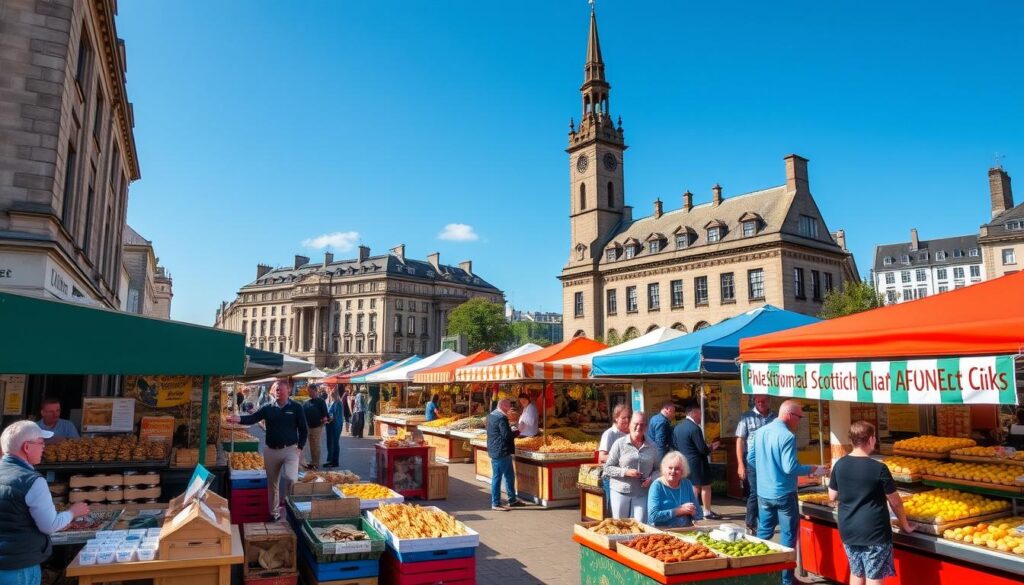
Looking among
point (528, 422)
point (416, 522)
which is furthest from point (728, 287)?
point (416, 522)

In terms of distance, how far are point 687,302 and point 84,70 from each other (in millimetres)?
42956

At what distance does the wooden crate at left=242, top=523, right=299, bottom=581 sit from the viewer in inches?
242

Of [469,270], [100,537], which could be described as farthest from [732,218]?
[469,270]

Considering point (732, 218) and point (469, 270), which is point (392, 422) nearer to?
point (732, 218)

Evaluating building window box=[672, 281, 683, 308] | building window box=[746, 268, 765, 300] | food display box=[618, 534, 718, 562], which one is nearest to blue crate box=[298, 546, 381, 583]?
food display box=[618, 534, 718, 562]

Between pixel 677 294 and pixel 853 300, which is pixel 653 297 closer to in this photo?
pixel 677 294

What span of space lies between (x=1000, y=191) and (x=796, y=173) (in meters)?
29.2

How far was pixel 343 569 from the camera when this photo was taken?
235 inches

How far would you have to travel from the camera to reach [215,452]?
29.6ft

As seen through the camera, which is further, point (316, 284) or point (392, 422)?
point (316, 284)

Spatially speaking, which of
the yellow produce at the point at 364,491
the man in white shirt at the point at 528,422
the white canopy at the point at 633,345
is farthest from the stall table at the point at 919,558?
the man in white shirt at the point at 528,422

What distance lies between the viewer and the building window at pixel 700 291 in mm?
49781

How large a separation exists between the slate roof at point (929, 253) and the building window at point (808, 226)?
70064 mm

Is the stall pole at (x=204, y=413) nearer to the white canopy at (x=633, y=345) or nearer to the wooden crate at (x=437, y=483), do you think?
the wooden crate at (x=437, y=483)
